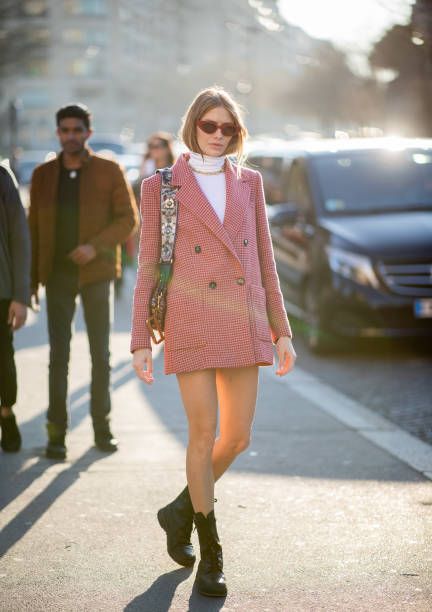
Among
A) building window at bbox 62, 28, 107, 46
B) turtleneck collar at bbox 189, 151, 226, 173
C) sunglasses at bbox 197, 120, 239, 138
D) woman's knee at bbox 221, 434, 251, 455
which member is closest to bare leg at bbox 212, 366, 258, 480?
woman's knee at bbox 221, 434, 251, 455

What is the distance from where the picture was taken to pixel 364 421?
7508 millimetres

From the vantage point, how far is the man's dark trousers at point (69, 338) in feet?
21.5

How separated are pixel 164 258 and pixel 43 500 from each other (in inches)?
69.5

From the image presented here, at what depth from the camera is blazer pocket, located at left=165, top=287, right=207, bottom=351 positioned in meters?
4.31

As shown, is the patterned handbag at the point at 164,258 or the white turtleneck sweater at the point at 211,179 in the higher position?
the white turtleneck sweater at the point at 211,179

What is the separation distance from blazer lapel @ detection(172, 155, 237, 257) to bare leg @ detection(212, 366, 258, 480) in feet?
1.47

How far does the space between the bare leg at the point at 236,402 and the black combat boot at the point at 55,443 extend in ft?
7.06

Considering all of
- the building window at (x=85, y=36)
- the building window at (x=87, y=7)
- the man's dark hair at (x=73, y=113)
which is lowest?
the man's dark hair at (x=73, y=113)

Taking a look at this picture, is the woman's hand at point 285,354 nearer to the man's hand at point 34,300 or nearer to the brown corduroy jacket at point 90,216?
the brown corduroy jacket at point 90,216

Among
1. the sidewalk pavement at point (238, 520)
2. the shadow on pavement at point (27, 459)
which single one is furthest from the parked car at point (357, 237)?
the shadow on pavement at point (27, 459)

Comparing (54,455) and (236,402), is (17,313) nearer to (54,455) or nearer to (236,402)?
(54,455)

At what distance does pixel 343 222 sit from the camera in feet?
34.4

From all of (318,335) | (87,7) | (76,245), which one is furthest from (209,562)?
(87,7)

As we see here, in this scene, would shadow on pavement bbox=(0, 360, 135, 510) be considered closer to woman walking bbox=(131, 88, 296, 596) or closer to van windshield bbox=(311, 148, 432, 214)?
woman walking bbox=(131, 88, 296, 596)
